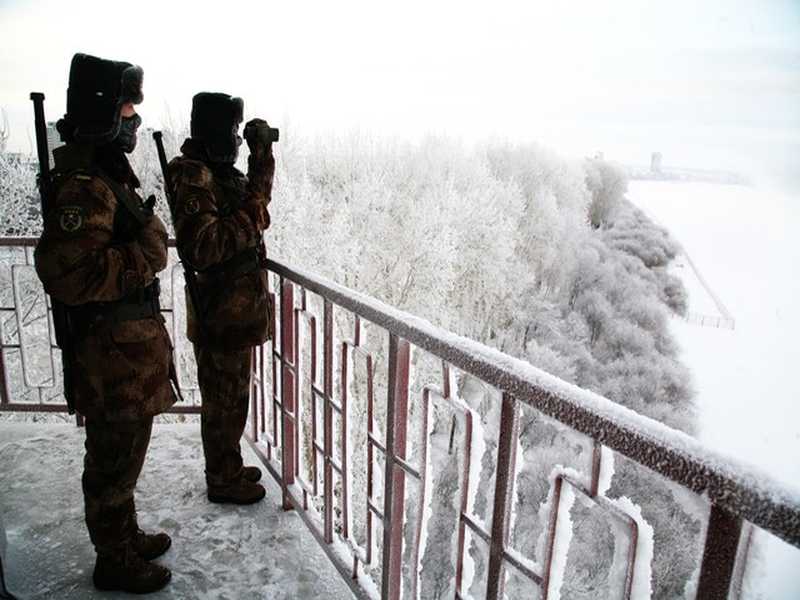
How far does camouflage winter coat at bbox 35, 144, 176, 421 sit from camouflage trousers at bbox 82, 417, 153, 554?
0.08 metres

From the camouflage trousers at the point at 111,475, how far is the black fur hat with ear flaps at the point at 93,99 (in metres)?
1.00

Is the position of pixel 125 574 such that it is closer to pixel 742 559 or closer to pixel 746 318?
pixel 742 559

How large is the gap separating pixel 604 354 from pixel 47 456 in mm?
28558

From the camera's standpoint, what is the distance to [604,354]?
94.2 ft

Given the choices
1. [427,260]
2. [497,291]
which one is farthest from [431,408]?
[497,291]

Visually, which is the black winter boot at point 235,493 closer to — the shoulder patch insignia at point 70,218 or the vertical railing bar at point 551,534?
the shoulder patch insignia at point 70,218

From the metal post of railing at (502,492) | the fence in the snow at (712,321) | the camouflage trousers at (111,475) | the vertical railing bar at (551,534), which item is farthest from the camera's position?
the fence in the snow at (712,321)

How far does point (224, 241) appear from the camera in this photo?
231 centimetres

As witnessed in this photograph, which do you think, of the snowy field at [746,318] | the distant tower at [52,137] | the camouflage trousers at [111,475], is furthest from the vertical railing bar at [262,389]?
the snowy field at [746,318]

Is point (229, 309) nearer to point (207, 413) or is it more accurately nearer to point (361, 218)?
point (207, 413)

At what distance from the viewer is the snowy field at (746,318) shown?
27484 mm

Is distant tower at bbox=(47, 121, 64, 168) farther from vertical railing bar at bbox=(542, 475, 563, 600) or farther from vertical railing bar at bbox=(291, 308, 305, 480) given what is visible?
vertical railing bar at bbox=(542, 475, 563, 600)

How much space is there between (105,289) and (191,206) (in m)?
0.58

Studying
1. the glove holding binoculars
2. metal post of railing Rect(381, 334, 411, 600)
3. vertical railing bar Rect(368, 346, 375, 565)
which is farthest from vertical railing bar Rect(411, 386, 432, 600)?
the glove holding binoculars
